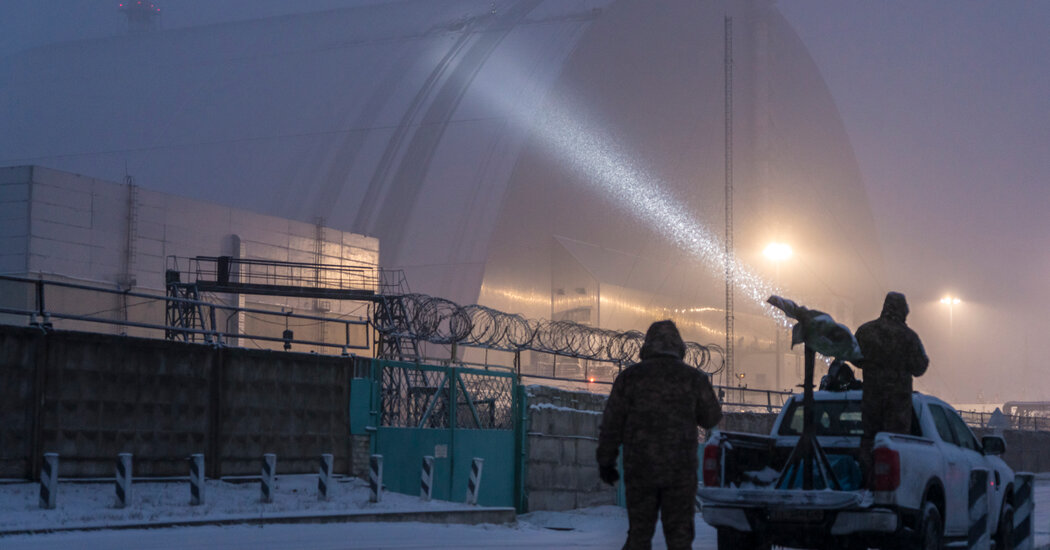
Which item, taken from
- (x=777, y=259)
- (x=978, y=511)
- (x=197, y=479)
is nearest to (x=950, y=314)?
(x=777, y=259)

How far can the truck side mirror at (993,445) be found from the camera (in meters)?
12.5

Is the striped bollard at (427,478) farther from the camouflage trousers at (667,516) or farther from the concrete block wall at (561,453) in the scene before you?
the camouflage trousers at (667,516)

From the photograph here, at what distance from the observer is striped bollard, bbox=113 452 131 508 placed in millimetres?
15336

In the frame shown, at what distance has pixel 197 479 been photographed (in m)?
16.2

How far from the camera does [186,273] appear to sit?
1615 inches

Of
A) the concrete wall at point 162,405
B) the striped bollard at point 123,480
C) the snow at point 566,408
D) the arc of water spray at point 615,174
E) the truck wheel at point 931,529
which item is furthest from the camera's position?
the arc of water spray at point 615,174

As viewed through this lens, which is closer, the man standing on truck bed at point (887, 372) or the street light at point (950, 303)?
the man standing on truck bed at point (887, 372)

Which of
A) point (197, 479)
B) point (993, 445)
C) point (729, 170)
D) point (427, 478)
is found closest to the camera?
point (993, 445)

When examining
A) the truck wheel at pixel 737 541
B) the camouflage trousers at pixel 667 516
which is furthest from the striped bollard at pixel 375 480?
the camouflage trousers at pixel 667 516

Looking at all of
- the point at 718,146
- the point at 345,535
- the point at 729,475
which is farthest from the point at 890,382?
the point at 718,146

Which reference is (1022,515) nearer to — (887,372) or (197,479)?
(887,372)

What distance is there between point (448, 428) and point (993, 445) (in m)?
10.7

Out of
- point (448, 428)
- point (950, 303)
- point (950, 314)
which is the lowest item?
point (448, 428)

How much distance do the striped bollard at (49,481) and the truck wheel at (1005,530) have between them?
1120 centimetres
